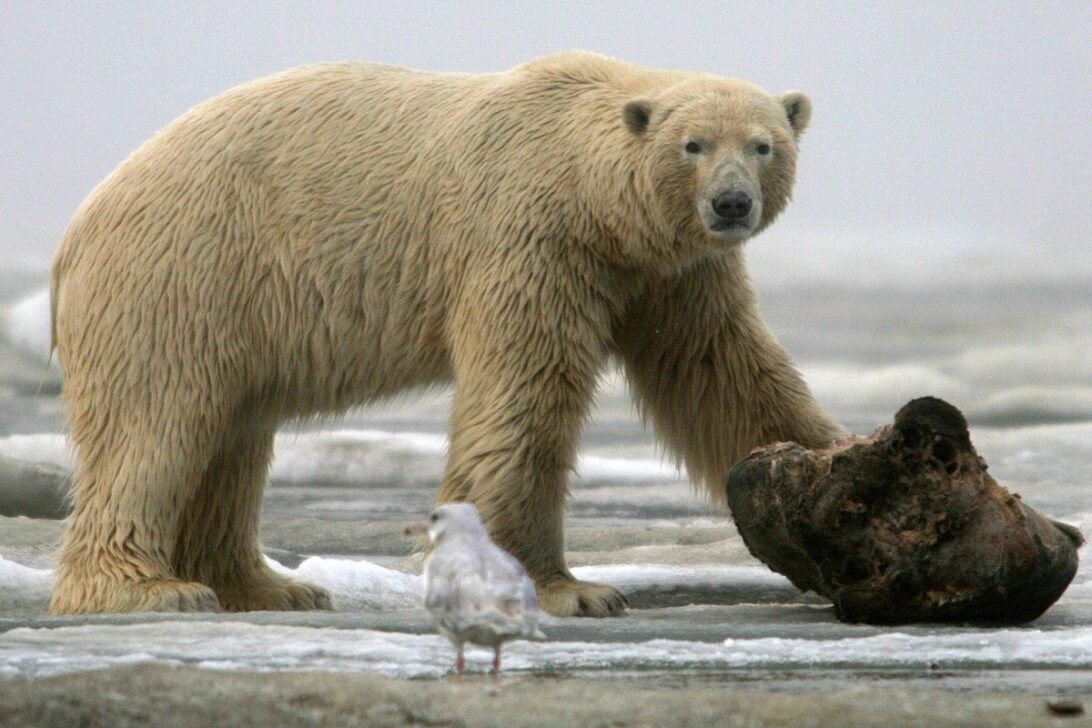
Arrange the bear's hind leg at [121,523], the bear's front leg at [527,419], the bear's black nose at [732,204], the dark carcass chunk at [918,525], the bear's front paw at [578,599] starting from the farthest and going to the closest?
the bear's hind leg at [121,523]
the bear's front leg at [527,419]
the bear's front paw at [578,599]
the bear's black nose at [732,204]
the dark carcass chunk at [918,525]

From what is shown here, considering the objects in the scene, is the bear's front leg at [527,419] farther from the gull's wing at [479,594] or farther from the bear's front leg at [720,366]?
the gull's wing at [479,594]

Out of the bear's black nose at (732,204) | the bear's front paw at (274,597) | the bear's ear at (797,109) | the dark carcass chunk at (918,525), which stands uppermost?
the bear's ear at (797,109)

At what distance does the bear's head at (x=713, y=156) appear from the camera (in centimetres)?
581

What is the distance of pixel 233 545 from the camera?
24.3 ft

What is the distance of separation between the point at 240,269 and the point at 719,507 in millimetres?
2269

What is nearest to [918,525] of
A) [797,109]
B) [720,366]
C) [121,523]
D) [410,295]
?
[720,366]

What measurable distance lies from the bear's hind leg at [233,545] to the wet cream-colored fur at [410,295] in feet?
1.01

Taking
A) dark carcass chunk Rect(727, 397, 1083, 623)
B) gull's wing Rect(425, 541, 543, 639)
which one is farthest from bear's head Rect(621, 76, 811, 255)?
gull's wing Rect(425, 541, 543, 639)

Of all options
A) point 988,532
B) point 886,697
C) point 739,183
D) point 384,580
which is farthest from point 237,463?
point 886,697

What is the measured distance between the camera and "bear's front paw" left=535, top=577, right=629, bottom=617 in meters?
5.84

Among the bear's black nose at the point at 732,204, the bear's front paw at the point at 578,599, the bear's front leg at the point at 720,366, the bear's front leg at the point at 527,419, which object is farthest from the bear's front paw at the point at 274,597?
the bear's black nose at the point at 732,204

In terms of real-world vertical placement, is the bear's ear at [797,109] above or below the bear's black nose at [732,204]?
above

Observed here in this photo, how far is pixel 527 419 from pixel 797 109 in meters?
1.64

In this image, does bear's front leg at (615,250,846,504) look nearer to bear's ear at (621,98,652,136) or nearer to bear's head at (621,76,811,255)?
bear's head at (621,76,811,255)
